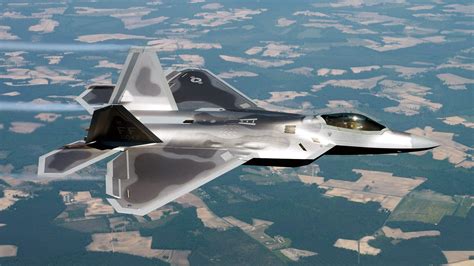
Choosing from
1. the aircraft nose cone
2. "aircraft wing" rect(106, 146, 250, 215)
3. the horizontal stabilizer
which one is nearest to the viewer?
"aircraft wing" rect(106, 146, 250, 215)

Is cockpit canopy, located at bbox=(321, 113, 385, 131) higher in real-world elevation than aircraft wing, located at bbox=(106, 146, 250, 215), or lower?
higher

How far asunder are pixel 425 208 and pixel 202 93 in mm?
87741

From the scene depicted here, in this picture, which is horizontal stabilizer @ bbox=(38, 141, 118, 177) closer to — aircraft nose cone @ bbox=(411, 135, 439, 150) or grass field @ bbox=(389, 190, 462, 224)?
aircraft nose cone @ bbox=(411, 135, 439, 150)

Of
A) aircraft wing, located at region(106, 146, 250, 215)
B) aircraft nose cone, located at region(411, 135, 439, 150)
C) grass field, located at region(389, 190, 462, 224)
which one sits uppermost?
aircraft nose cone, located at region(411, 135, 439, 150)

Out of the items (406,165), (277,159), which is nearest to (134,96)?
(277,159)

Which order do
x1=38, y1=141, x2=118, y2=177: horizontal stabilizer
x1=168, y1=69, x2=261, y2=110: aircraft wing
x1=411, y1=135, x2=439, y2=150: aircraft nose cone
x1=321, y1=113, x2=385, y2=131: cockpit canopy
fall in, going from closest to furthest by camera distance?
x1=38, y1=141, x2=118, y2=177: horizontal stabilizer < x1=411, y1=135, x2=439, y2=150: aircraft nose cone < x1=321, y1=113, x2=385, y2=131: cockpit canopy < x1=168, y1=69, x2=261, y2=110: aircraft wing

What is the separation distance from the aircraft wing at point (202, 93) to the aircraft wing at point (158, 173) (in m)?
→ 6.96

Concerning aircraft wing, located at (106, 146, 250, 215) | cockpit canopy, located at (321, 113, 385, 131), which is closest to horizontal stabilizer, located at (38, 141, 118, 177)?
aircraft wing, located at (106, 146, 250, 215)

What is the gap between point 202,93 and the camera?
4178cm

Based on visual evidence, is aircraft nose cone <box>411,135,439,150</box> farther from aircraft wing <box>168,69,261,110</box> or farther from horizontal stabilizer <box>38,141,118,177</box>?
horizontal stabilizer <box>38,141,118,177</box>

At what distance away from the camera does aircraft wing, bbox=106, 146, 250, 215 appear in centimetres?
2900

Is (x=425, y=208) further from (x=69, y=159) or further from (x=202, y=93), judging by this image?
(x=69, y=159)

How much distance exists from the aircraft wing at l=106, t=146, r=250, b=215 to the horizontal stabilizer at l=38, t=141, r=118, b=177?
1.31 metres

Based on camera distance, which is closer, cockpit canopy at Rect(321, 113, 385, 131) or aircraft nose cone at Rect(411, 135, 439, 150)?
aircraft nose cone at Rect(411, 135, 439, 150)
